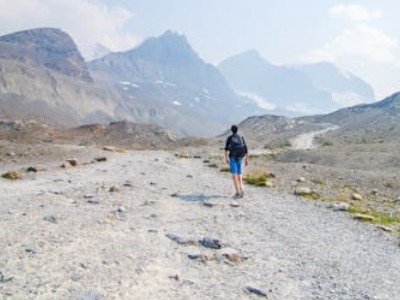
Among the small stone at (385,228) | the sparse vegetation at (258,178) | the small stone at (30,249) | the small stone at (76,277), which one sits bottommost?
the small stone at (76,277)

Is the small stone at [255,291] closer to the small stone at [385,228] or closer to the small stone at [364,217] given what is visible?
the small stone at [385,228]

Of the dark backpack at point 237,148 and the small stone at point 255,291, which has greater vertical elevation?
the dark backpack at point 237,148

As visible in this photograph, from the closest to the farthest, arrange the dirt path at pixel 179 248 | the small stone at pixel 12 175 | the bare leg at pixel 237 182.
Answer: the dirt path at pixel 179 248, the bare leg at pixel 237 182, the small stone at pixel 12 175

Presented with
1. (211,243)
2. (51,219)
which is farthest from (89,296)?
(51,219)

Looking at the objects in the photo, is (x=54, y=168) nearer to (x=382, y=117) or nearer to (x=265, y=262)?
(x=265, y=262)

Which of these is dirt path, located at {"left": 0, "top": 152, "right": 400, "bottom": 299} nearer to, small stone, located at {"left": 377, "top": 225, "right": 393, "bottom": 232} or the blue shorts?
small stone, located at {"left": 377, "top": 225, "right": 393, "bottom": 232}

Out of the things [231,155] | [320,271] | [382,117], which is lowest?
[320,271]

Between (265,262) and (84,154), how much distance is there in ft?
97.7

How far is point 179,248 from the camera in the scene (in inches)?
624

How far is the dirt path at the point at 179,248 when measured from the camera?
42.7ft

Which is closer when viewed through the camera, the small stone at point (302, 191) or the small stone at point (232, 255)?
the small stone at point (232, 255)

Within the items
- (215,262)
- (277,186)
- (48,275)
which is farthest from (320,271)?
(277,186)

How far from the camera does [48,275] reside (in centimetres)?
1295

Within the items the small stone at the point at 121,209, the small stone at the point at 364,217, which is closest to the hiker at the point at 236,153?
the small stone at the point at 364,217
